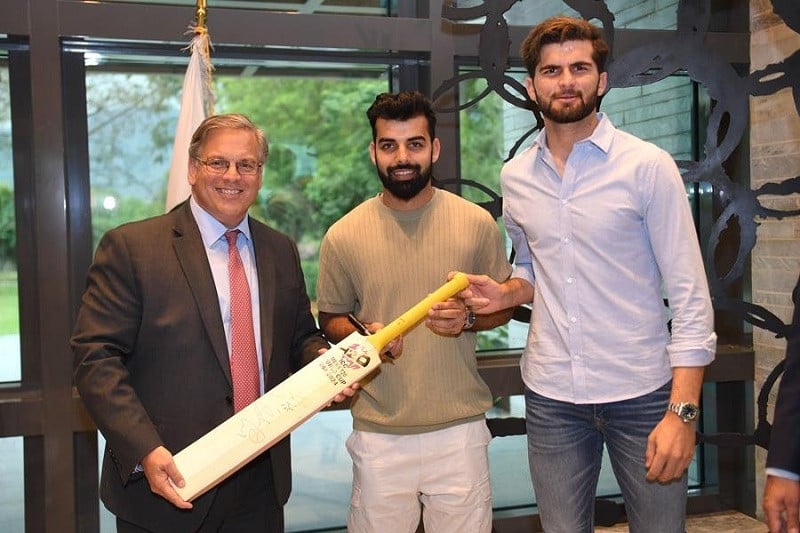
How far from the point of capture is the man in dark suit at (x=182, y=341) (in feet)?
6.02

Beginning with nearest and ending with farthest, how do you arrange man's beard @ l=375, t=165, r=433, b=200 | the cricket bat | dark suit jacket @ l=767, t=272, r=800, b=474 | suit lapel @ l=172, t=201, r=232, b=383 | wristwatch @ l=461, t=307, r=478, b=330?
dark suit jacket @ l=767, t=272, r=800, b=474
the cricket bat
suit lapel @ l=172, t=201, r=232, b=383
wristwatch @ l=461, t=307, r=478, b=330
man's beard @ l=375, t=165, r=433, b=200

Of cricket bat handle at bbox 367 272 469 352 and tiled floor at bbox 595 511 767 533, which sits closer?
cricket bat handle at bbox 367 272 469 352

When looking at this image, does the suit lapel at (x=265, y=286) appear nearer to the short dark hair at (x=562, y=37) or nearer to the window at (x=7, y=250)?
the short dark hair at (x=562, y=37)

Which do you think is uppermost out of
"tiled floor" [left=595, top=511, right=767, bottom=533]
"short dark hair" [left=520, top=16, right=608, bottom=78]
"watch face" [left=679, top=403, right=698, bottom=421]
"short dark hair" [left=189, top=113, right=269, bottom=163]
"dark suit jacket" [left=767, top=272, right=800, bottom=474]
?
"short dark hair" [left=520, top=16, right=608, bottom=78]

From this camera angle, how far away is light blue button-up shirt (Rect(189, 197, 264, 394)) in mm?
1984

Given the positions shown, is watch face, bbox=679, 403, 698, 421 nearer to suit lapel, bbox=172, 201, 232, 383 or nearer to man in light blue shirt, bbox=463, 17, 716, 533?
man in light blue shirt, bbox=463, 17, 716, 533

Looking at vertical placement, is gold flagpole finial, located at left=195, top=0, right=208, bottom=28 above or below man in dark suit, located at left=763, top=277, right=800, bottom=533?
above

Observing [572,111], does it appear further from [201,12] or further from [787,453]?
[201,12]

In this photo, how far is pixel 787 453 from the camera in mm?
1306

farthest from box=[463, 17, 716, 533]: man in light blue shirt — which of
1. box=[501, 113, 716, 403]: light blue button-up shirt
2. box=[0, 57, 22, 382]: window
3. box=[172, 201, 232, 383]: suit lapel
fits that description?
box=[0, 57, 22, 382]: window

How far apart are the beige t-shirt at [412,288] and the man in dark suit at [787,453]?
3.42 ft

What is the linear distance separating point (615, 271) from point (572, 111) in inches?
15.0

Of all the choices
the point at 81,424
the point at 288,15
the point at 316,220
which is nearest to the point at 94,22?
the point at 288,15

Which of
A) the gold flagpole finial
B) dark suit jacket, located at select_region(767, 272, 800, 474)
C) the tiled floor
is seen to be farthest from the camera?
the tiled floor
